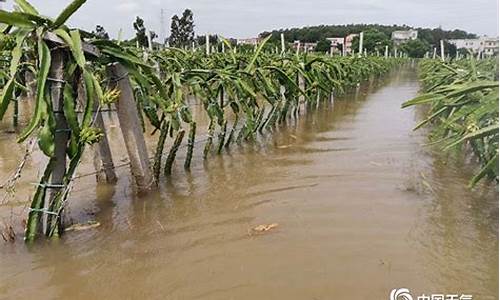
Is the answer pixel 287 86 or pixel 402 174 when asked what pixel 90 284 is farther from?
pixel 287 86

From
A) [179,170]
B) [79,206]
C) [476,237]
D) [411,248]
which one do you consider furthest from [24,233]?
[476,237]

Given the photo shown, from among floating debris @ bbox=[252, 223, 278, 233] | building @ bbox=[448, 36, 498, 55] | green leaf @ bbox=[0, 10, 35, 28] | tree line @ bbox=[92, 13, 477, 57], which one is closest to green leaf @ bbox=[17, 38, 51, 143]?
green leaf @ bbox=[0, 10, 35, 28]

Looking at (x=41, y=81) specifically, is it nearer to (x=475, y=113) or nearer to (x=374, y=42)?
(x=475, y=113)

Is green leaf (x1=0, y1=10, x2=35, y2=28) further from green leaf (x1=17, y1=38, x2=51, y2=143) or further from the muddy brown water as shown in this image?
the muddy brown water

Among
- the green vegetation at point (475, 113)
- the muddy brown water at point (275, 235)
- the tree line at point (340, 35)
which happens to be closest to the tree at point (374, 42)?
the tree line at point (340, 35)

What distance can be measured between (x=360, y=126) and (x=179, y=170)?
3.68 m

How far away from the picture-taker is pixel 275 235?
3273 mm
